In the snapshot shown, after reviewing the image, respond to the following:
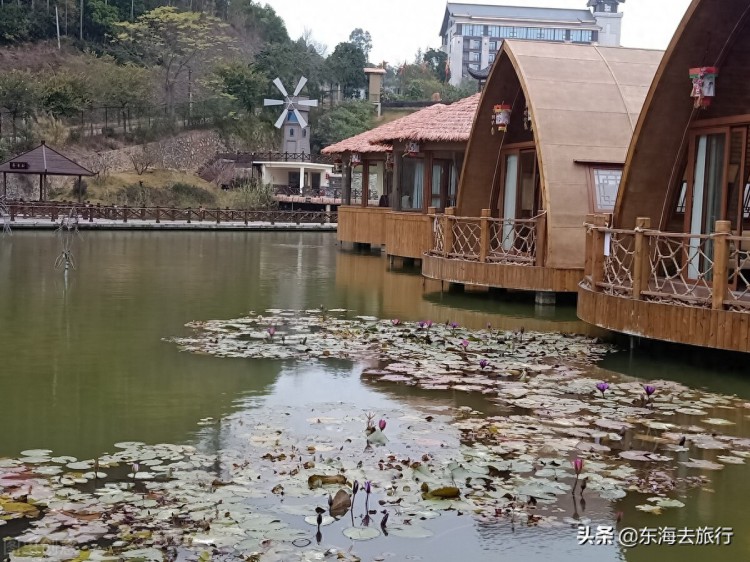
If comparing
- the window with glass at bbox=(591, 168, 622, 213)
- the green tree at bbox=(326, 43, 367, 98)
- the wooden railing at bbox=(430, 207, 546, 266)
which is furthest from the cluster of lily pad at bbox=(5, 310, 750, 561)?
the green tree at bbox=(326, 43, 367, 98)

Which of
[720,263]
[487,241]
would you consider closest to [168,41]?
[487,241]

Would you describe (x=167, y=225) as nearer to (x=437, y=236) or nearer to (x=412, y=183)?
(x=412, y=183)

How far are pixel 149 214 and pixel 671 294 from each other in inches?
1139

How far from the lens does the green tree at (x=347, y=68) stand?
206 ft

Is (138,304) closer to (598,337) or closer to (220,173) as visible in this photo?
(598,337)

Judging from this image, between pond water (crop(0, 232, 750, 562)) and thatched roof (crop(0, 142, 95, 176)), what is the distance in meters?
14.9

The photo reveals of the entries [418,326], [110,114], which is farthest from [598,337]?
[110,114]

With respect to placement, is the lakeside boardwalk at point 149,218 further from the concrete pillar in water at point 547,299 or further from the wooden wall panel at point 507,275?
the concrete pillar in water at point 547,299

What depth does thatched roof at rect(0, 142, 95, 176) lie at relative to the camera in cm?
3150

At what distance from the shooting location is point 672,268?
10.9 meters

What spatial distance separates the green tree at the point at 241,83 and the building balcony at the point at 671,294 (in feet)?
147

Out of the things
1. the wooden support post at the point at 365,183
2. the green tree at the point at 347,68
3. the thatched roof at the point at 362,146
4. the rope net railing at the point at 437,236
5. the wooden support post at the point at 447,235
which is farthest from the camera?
the green tree at the point at 347,68

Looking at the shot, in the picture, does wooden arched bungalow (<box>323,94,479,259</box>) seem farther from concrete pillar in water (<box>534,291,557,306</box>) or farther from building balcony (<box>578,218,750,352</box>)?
building balcony (<box>578,218,750,352</box>)

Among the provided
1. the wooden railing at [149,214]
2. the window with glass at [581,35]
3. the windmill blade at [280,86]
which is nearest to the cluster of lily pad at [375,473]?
the wooden railing at [149,214]
